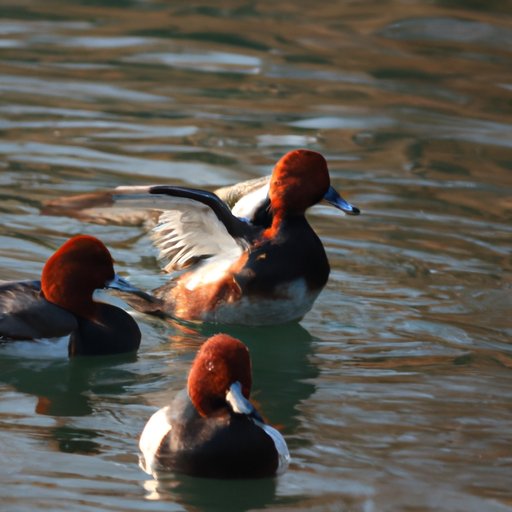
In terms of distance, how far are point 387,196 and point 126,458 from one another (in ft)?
18.7

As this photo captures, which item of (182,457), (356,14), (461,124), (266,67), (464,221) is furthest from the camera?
(356,14)

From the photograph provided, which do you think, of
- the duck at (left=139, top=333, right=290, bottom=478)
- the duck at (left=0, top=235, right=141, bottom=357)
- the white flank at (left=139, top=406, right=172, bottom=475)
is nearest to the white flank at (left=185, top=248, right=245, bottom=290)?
the duck at (left=0, top=235, right=141, bottom=357)

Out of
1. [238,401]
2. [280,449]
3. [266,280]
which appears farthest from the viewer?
[266,280]

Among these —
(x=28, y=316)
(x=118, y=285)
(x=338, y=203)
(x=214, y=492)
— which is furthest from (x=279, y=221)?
(x=214, y=492)

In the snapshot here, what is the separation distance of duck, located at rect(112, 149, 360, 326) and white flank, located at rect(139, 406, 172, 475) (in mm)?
2239

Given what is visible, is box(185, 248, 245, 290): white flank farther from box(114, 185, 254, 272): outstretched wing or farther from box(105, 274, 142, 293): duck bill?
box(105, 274, 142, 293): duck bill

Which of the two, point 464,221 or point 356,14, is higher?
point 356,14

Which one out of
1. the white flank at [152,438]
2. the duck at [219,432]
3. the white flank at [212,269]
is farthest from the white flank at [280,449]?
the white flank at [212,269]

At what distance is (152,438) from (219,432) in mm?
→ 354

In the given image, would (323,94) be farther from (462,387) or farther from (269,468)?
(269,468)

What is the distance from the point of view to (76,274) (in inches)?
318

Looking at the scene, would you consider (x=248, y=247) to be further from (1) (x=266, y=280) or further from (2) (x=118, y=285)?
(2) (x=118, y=285)

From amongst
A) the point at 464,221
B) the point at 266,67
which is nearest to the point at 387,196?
the point at 464,221

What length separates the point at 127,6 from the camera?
17016mm
